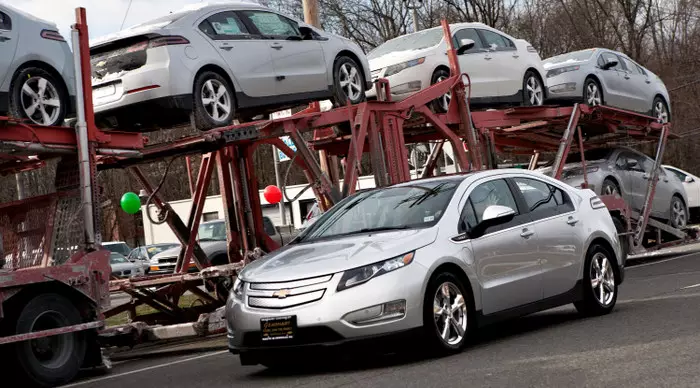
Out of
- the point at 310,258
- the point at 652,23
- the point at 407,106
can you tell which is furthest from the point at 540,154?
the point at 652,23

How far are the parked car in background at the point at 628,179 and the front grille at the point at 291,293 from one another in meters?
10.1

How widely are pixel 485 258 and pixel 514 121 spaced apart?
8.40m

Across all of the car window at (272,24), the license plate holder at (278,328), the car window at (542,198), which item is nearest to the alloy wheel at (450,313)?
the license plate holder at (278,328)

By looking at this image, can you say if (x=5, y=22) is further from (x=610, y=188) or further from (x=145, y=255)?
(x=145, y=255)

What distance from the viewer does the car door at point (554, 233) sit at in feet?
31.6

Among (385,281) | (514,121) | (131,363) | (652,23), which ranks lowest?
(131,363)

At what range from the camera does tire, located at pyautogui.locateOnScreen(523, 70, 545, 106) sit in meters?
18.5

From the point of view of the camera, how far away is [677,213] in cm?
2030

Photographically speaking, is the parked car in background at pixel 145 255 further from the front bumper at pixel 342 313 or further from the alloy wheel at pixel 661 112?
the front bumper at pixel 342 313

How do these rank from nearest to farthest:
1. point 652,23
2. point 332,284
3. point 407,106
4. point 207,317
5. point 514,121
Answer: point 332,284 → point 207,317 → point 407,106 → point 514,121 → point 652,23

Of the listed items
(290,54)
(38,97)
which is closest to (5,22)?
(38,97)

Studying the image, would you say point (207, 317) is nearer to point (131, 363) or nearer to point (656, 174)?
point (131, 363)

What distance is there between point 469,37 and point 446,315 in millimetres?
10019

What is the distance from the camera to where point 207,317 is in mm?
10430
